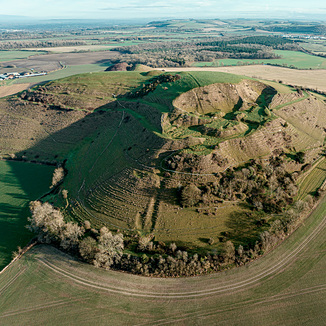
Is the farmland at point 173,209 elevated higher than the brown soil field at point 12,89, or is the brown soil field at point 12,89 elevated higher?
the brown soil field at point 12,89

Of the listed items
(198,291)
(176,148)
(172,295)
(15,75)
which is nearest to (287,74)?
(176,148)

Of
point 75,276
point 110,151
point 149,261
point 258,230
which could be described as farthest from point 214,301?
point 110,151

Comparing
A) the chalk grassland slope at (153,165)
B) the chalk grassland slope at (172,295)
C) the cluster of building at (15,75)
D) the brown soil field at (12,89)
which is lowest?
the chalk grassland slope at (172,295)

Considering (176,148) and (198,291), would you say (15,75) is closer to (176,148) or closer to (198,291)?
(176,148)

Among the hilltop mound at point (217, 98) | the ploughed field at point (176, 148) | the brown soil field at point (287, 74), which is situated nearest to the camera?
the ploughed field at point (176, 148)

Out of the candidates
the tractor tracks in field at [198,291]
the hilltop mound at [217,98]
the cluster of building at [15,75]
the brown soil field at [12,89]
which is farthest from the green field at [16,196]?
the cluster of building at [15,75]

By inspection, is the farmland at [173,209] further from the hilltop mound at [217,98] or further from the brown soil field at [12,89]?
the brown soil field at [12,89]

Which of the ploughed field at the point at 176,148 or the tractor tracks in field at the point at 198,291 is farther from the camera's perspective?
the ploughed field at the point at 176,148
